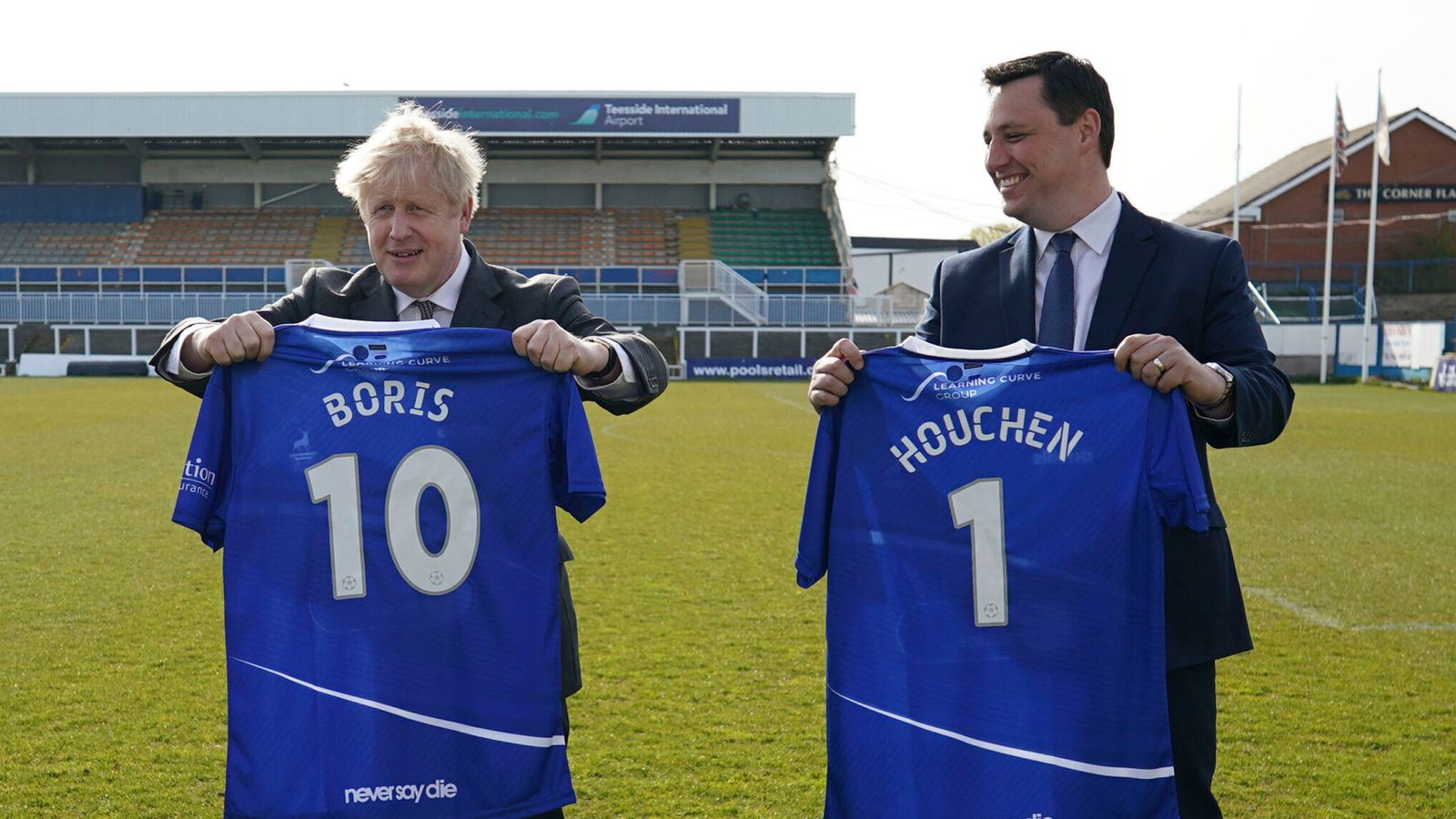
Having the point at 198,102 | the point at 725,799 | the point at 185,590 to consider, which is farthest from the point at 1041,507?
the point at 198,102

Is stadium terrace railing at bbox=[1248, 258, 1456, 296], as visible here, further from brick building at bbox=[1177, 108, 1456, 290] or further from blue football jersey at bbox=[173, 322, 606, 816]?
blue football jersey at bbox=[173, 322, 606, 816]

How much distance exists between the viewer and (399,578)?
2428 millimetres

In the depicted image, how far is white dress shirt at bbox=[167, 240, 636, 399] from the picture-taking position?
2.43m

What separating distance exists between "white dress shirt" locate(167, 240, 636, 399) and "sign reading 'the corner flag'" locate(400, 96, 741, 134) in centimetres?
3312

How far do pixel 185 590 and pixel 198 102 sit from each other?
32.3 m

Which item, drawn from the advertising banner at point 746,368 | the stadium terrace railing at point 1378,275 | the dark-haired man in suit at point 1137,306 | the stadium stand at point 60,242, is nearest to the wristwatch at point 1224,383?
the dark-haired man in suit at point 1137,306

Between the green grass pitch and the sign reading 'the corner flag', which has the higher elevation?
the sign reading 'the corner flag'

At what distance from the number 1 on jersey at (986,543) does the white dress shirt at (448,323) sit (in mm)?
687

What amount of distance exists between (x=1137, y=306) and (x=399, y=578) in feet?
5.03

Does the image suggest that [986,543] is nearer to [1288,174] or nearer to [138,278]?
[138,278]

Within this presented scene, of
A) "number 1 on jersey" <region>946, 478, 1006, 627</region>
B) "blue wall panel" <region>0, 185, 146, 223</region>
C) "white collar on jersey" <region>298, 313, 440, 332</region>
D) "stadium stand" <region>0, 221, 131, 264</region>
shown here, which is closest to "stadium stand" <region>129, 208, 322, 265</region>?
"stadium stand" <region>0, 221, 131, 264</region>

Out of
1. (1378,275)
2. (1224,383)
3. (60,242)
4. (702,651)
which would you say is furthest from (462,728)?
(60,242)

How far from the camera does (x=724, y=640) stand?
207 inches

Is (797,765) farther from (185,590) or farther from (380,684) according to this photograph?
(185,590)
